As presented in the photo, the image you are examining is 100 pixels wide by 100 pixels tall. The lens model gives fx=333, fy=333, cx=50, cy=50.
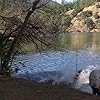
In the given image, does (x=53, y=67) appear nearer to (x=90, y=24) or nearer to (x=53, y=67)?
(x=53, y=67)

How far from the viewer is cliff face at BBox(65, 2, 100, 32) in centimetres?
12319

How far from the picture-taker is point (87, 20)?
415 ft

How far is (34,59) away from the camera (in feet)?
91.8

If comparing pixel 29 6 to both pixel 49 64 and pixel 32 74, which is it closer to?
pixel 32 74

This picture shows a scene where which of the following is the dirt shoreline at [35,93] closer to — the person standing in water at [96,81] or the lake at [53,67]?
the person standing in water at [96,81]

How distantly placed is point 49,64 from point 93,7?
10703cm

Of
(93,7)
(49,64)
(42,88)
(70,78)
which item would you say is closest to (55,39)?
(70,78)

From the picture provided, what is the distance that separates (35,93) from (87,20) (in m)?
120

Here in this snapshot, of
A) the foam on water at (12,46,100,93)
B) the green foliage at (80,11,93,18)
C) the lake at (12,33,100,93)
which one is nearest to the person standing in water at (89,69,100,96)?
the lake at (12,33,100,93)

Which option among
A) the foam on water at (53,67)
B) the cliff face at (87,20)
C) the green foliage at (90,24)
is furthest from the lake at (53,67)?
the cliff face at (87,20)

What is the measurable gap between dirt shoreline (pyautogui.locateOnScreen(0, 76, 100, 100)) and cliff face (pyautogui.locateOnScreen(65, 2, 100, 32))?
114206 millimetres

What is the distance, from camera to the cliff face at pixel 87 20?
123188mm

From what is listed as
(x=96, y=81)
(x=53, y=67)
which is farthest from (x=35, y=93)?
(x=53, y=67)

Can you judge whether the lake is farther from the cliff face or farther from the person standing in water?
the cliff face
